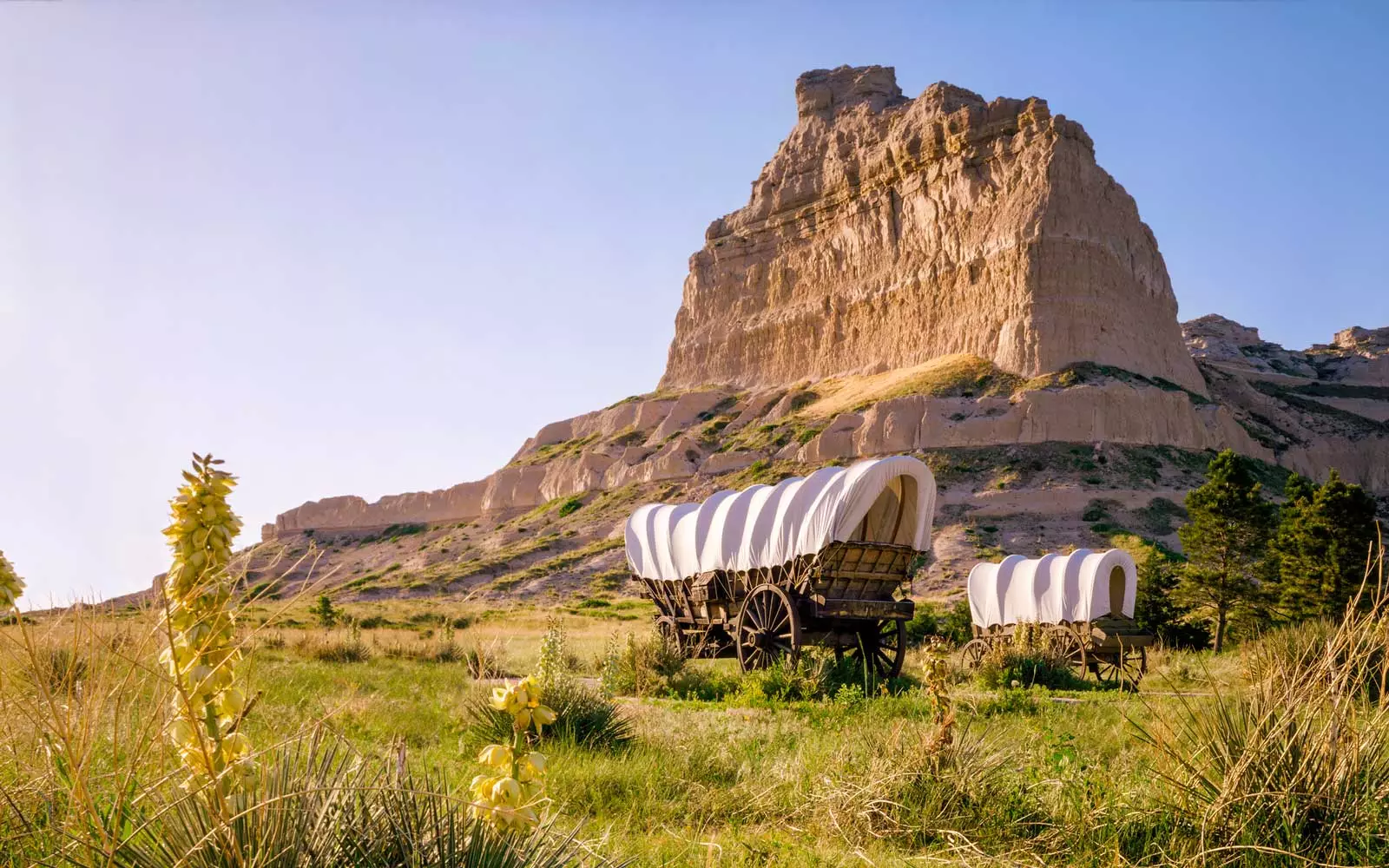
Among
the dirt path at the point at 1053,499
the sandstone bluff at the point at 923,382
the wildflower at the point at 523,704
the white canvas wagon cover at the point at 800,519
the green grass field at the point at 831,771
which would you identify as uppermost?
the sandstone bluff at the point at 923,382

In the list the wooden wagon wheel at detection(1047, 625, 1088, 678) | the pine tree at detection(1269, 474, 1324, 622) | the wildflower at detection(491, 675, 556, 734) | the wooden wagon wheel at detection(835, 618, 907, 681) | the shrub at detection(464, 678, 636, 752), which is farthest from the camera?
the pine tree at detection(1269, 474, 1324, 622)

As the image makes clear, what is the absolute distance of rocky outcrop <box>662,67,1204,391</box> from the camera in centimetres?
5841

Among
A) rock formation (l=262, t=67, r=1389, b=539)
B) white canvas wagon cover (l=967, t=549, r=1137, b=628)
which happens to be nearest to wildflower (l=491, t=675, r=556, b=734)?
white canvas wagon cover (l=967, t=549, r=1137, b=628)

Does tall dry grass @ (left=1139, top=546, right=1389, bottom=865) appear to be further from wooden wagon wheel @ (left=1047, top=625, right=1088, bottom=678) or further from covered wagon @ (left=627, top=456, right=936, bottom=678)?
wooden wagon wheel @ (left=1047, top=625, right=1088, bottom=678)

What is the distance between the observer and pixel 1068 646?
1641 centimetres

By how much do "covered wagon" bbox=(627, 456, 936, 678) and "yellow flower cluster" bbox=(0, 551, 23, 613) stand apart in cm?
910

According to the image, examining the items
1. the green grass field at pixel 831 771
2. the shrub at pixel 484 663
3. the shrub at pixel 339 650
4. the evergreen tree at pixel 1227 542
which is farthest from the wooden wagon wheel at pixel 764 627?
the evergreen tree at pixel 1227 542

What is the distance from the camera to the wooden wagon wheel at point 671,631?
15122mm

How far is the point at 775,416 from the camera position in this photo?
203 ft

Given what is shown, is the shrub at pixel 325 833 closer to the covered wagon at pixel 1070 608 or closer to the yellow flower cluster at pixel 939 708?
the yellow flower cluster at pixel 939 708

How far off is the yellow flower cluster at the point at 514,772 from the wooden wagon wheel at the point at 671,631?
12307 millimetres

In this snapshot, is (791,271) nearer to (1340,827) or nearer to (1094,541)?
(1094,541)

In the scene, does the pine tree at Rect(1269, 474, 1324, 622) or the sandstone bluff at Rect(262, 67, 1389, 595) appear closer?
the pine tree at Rect(1269, 474, 1324, 622)

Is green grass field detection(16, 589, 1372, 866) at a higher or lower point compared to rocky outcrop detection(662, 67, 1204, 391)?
lower
